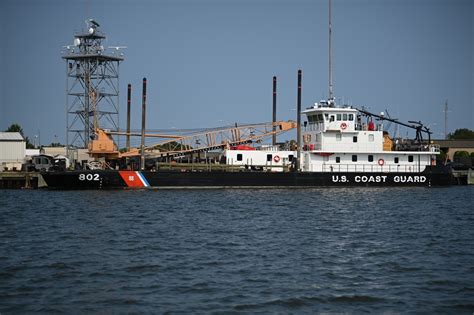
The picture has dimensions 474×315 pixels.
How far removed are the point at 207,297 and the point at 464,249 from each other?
32.8ft

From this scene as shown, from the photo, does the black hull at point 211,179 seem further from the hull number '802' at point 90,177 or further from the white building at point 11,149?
the white building at point 11,149

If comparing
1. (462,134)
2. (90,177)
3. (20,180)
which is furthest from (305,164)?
(462,134)

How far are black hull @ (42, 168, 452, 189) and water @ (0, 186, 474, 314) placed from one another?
8.87 m

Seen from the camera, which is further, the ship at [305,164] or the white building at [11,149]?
the white building at [11,149]

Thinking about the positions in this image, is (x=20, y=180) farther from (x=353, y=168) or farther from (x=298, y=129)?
(x=353, y=168)

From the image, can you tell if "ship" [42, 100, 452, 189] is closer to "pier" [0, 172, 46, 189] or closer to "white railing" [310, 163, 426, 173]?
"white railing" [310, 163, 426, 173]

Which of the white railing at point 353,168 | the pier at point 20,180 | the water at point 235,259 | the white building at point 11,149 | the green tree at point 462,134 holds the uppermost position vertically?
the green tree at point 462,134

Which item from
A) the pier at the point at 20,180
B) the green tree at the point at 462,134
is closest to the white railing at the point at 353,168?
the pier at the point at 20,180

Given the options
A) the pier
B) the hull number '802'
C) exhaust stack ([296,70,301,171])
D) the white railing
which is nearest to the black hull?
the hull number '802'

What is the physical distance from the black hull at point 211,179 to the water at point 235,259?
8.87 meters

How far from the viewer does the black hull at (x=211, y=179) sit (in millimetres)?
42781

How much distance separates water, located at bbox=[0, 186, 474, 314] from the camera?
14.3 metres

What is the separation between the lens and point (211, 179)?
44.2 m

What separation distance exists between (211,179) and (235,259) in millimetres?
25669
